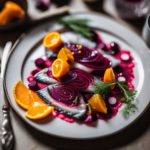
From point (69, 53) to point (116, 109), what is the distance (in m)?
0.64

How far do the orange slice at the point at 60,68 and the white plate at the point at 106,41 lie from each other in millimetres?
263

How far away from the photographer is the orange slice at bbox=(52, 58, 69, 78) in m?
1.60

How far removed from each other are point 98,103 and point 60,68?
428mm

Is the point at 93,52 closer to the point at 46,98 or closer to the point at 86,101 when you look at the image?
the point at 86,101

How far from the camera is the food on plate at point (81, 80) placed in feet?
4.91

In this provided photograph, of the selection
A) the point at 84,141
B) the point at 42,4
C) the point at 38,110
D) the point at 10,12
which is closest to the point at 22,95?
the point at 38,110

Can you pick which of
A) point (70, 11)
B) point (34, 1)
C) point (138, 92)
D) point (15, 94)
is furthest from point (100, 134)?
point (34, 1)

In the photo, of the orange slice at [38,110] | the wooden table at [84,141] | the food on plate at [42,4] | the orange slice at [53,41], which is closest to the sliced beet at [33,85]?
the orange slice at [38,110]

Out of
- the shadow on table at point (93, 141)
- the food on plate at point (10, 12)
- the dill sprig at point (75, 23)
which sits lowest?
the shadow on table at point (93, 141)

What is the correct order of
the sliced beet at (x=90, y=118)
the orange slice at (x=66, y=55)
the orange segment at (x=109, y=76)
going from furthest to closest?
the orange slice at (x=66, y=55), the orange segment at (x=109, y=76), the sliced beet at (x=90, y=118)

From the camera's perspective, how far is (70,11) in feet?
7.63

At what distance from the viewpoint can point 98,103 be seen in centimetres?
147

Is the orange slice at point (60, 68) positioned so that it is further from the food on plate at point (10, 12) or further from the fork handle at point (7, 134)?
the food on plate at point (10, 12)

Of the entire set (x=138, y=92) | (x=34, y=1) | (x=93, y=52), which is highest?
(x=34, y=1)
